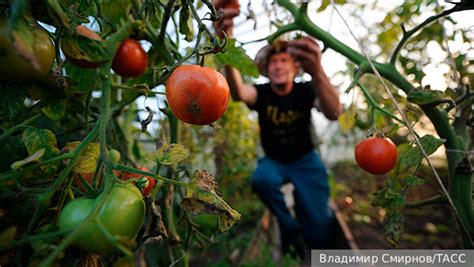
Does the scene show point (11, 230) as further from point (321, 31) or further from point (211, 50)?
point (321, 31)

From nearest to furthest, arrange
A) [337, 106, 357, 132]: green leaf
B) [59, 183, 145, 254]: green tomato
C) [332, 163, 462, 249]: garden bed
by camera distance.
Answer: [59, 183, 145, 254]: green tomato
[337, 106, 357, 132]: green leaf
[332, 163, 462, 249]: garden bed

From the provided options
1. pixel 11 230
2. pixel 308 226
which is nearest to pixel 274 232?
pixel 308 226

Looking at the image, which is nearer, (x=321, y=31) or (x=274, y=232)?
(x=321, y=31)

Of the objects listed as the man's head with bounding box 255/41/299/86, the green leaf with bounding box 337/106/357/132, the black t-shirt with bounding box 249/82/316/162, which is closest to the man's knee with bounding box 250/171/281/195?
the black t-shirt with bounding box 249/82/316/162

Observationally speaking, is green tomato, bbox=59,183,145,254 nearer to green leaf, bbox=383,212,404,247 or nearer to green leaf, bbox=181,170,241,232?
green leaf, bbox=181,170,241,232

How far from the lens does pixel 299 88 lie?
2131 mm

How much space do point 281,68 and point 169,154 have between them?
→ 150 cm

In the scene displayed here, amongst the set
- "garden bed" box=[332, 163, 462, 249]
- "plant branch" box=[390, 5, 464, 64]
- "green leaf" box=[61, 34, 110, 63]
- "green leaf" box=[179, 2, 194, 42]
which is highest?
"plant branch" box=[390, 5, 464, 64]

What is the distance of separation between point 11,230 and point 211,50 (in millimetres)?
315

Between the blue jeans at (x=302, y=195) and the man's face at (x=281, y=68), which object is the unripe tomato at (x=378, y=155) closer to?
the man's face at (x=281, y=68)

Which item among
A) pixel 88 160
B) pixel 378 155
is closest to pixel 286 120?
pixel 378 155

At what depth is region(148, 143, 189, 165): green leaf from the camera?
17.7 inches

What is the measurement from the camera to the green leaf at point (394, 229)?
70 cm

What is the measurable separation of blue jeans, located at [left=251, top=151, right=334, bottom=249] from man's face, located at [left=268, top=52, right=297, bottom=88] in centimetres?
55
